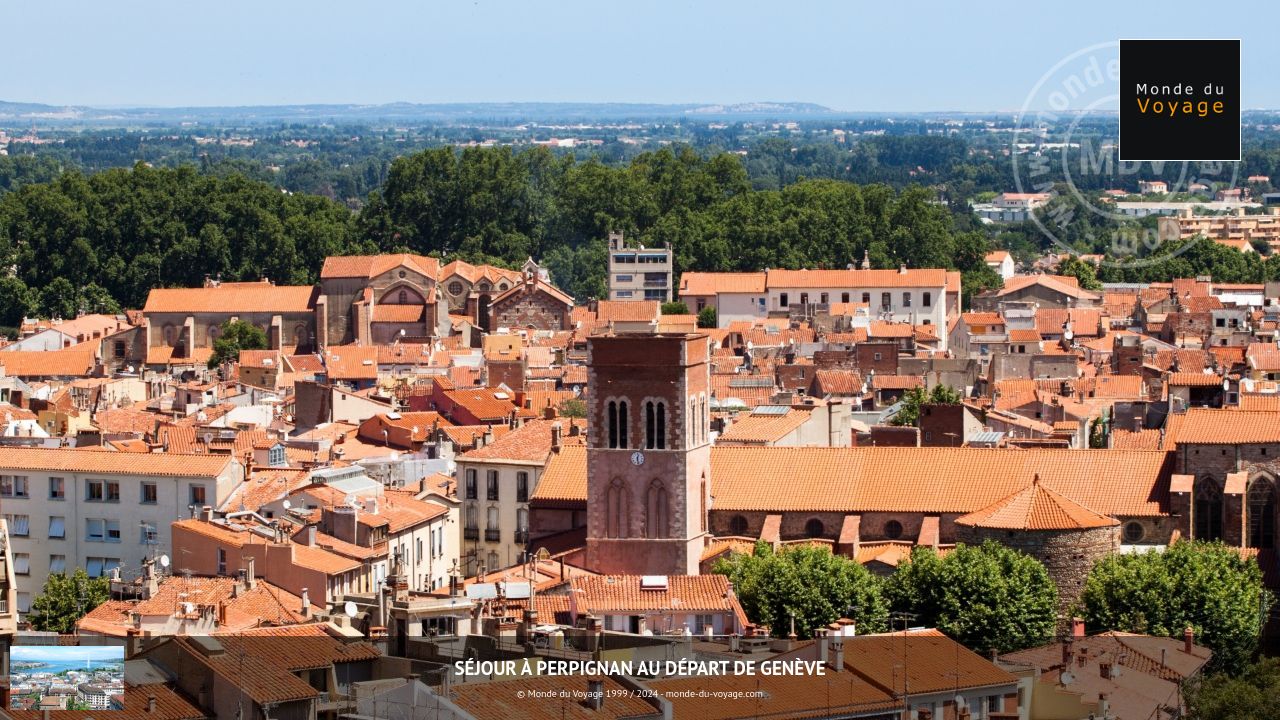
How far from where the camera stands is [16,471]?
4522cm

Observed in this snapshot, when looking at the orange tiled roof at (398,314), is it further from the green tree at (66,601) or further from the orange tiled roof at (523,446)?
the green tree at (66,601)

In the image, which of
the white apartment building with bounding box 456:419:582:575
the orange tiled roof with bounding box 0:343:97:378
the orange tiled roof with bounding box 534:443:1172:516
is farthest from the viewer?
the orange tiled roof with bounding box 0:343:97:378

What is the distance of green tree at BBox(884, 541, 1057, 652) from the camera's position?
1486 inches

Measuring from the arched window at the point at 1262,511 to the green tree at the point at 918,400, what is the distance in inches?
460

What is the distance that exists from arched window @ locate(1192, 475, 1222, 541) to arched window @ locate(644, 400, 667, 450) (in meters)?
7.48

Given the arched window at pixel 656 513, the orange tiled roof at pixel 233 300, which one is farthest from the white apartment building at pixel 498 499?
the orange tiled roof at pixel 233 300

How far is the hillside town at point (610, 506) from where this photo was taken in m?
25.4

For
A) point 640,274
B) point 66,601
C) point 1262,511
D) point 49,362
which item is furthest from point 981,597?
point 640,274

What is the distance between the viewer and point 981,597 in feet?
125

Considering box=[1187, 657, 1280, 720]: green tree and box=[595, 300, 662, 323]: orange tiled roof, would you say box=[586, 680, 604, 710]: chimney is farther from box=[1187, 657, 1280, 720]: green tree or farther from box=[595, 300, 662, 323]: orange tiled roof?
box=[595, 300, 662, 323]: orange tiled roof

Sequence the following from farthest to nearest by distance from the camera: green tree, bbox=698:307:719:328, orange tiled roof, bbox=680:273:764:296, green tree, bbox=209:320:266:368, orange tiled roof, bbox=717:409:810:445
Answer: orange tiled roof, bbox=680:273:764:296 → green tree, bbox=698:307:719:328 → green tree, bbox=209:320:266:368 → orange tiled roof, bbox=717:409:810:445

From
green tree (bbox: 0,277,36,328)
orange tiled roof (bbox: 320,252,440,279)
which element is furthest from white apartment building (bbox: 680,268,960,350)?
green tree (bbox: 0,277,36,328)

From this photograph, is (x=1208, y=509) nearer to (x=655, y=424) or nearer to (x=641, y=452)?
(x=655, y=424)

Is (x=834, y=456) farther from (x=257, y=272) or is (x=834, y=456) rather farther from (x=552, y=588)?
(x=257, y=272)
